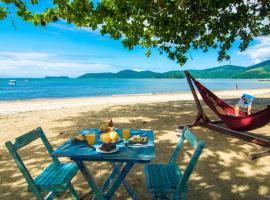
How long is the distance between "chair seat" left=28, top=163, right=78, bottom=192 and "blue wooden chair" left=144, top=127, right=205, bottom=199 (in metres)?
0.96

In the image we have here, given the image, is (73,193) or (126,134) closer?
(126,134)

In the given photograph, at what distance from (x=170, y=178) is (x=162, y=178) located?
0.10 metres

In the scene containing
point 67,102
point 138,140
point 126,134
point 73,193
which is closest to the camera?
point 138,140

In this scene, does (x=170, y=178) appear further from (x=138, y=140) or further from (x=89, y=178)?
(x=89, y=178)

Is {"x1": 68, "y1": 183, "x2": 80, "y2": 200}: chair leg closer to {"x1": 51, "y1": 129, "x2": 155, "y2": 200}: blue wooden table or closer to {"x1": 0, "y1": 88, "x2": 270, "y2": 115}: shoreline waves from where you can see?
{"x1": 51, "y1": 129, "x2": 155, "y2": 200}: blue wooden table

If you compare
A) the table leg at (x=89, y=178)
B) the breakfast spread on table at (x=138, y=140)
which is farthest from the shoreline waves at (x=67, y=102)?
the table leg at (x=89, y=178)

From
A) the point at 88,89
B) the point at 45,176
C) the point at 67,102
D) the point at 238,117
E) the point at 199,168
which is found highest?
the point at 238,117

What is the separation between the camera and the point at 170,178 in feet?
10.3

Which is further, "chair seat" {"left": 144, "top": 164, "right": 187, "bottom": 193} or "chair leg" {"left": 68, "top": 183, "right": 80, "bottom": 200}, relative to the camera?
"chair leg" {"left": 68, "top": 183, "right": 80, "bottom": 200}

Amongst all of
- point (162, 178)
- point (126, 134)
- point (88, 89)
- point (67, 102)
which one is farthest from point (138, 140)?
point (88, 89)

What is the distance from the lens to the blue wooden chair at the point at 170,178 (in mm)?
2666

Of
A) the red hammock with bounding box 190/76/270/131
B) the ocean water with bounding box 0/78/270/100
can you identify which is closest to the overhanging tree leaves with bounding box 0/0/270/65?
the red hammock with bounding box 190/76/270/131

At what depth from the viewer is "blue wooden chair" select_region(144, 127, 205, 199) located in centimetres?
267

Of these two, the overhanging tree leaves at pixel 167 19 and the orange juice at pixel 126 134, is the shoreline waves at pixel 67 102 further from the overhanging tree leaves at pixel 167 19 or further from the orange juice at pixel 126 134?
the orange juice at pixel 126 134
